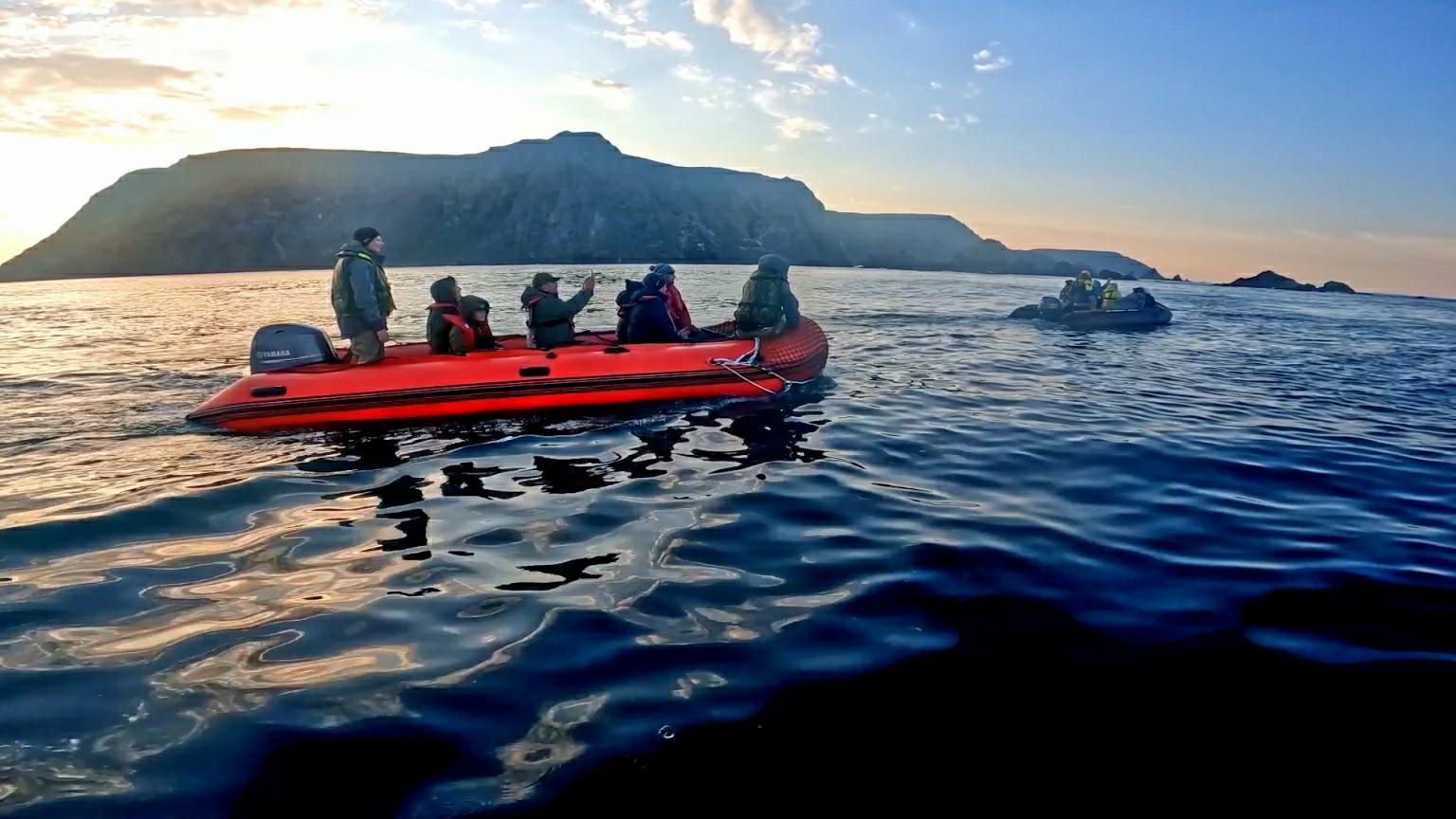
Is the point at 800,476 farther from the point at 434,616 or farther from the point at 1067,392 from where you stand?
the point at 1067,392

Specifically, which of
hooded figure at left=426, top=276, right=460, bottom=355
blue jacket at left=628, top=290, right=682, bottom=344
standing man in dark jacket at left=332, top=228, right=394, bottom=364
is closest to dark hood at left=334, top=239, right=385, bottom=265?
standing man in dark jacket at left=332, top=228, right=394, bottom=364

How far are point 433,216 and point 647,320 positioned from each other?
16637cm

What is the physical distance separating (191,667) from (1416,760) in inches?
249

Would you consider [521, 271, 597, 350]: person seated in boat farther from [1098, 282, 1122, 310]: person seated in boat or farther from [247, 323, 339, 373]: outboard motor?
[1098, 282, 1122, 310]: person seated in boat

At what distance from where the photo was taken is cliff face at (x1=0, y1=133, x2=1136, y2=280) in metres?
143

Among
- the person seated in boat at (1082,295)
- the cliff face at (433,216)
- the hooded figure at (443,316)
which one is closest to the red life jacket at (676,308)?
the hooded figure at (443,316)

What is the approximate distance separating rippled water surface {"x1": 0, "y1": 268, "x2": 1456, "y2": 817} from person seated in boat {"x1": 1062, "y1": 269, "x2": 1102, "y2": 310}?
14.2 meters

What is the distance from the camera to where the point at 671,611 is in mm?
4973

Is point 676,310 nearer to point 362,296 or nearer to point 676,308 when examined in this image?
point 676,308

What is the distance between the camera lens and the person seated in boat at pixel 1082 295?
25.5 metres

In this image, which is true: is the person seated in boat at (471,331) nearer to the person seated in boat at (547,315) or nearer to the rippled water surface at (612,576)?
the person seated in boat at (547,315)

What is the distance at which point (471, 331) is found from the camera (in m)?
11.4

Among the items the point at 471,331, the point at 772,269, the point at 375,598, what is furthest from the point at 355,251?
the point at 375,598

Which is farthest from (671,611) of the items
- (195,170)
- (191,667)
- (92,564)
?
(195,170)
